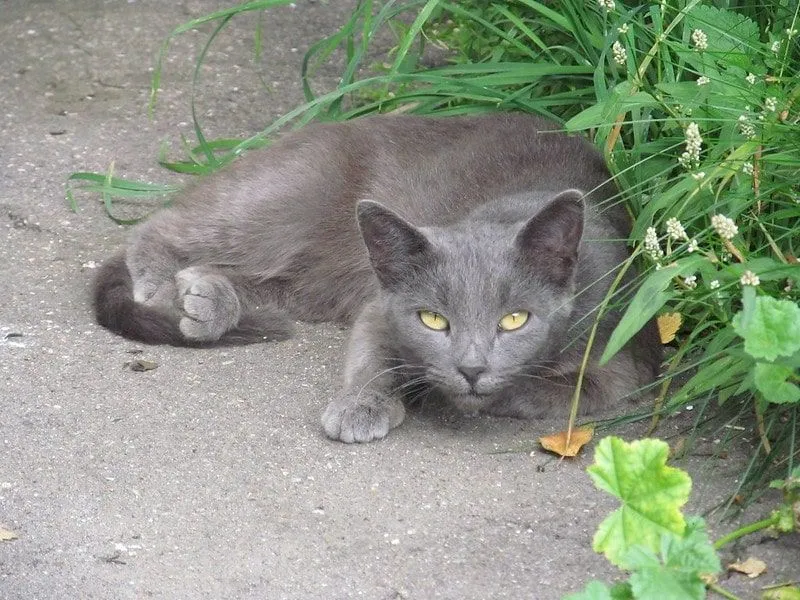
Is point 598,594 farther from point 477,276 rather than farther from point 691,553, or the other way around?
point 477,276

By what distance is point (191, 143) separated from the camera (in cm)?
494

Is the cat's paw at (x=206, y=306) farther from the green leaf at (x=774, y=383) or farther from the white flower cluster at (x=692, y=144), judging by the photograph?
the green leaf at (x=774, y=383)

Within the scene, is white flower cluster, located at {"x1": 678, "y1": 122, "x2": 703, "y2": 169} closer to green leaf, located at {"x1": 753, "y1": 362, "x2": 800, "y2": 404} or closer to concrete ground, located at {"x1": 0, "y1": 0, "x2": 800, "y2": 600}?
green leaf, located at {"x1": 753, "y1": 362, "x2": 800, "y2": 404}

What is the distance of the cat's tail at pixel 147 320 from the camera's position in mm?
3693

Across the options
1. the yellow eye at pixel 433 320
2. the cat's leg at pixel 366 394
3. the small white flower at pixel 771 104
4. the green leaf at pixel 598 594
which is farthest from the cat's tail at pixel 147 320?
the green leaf at pixel 598 594

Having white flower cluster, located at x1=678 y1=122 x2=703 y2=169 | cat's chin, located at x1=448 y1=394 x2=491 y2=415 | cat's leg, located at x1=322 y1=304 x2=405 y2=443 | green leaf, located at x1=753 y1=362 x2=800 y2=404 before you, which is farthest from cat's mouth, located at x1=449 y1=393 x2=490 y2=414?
green leaf, located at x1=753 y1=362 x2=800 y2=404

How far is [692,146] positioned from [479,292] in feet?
2.20

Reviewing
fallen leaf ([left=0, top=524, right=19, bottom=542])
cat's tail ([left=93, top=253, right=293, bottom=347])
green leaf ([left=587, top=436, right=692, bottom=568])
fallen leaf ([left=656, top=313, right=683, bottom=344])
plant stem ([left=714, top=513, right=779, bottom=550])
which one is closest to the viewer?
green leaf ([left=587, top=436, right=692, bottom=568])

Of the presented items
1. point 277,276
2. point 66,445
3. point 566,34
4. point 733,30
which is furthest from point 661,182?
point 66,445

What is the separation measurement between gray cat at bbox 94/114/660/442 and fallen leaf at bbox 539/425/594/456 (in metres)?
0.17

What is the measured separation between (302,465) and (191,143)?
2.24m

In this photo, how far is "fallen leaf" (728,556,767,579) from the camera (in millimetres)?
2463

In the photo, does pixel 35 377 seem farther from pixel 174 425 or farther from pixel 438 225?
pixel 438 225

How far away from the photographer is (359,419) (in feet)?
10.4
